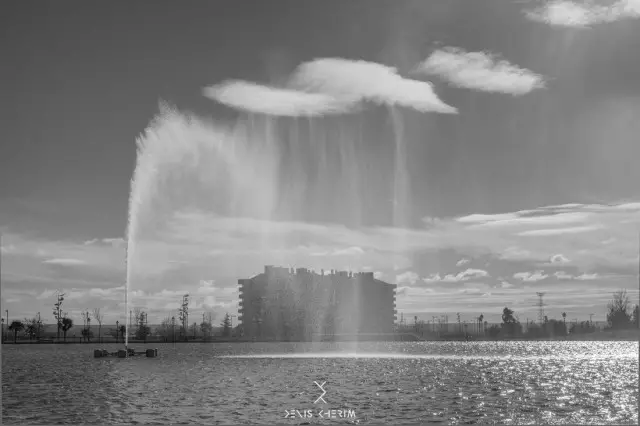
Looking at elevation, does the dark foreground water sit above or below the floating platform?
above

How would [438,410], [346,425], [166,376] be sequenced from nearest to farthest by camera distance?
[346,425] → [438,410] → [166,376]

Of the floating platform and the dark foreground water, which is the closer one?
the dark foreground water

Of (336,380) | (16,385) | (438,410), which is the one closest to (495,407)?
(438,410)

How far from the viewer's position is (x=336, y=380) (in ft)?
376

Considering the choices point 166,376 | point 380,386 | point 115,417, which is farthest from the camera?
point 166,376

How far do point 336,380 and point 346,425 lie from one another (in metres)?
51.4

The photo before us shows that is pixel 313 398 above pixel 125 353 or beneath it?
above

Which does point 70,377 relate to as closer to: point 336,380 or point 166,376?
point 166,376

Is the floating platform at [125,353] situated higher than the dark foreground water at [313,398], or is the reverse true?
the dark foreground water at [313,398]

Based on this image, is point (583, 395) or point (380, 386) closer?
point (583, 395)

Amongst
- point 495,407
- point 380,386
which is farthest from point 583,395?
point 380,386

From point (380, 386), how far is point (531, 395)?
21.1 metres

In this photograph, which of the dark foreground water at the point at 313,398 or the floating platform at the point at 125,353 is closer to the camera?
the dark foreground water at the point at 313,398

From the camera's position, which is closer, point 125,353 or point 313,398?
point 313,398
